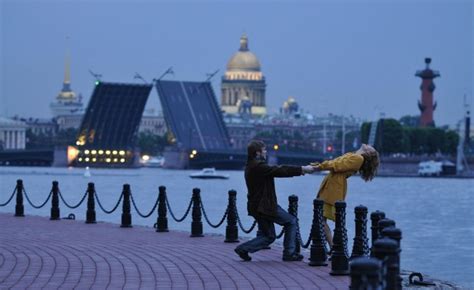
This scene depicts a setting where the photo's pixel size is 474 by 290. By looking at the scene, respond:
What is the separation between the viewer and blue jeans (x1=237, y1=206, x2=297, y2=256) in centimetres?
1438

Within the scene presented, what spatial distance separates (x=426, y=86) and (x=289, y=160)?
34043 millimetres

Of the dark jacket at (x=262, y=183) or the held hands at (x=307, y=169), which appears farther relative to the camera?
the dark jacket at (x=262, y=183)

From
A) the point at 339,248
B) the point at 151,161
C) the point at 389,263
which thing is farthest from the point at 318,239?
the point at 151,161

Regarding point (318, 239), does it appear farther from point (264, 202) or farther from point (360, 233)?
point (360, 233)

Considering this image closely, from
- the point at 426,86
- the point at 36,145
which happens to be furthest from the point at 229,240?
the point at 36,145

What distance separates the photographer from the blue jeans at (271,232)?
14.4m

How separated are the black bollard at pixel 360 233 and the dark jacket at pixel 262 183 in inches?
45.8

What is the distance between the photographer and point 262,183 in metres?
14.3

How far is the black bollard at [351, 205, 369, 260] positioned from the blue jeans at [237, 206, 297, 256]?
1.09m

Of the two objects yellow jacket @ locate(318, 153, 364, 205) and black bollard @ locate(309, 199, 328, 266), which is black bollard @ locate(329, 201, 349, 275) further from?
yellow jacket @ locate(318, 153, 364, 205)

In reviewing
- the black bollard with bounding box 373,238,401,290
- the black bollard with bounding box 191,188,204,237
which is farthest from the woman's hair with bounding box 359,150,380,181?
the black bollard with bounding box 373,238,401,290

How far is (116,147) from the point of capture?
121 metres

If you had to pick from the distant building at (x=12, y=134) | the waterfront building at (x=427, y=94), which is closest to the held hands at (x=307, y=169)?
the waterfront building at (x=427, y=94)

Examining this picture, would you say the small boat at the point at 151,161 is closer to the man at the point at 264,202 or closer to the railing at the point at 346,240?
the railing at the point at 346,240
